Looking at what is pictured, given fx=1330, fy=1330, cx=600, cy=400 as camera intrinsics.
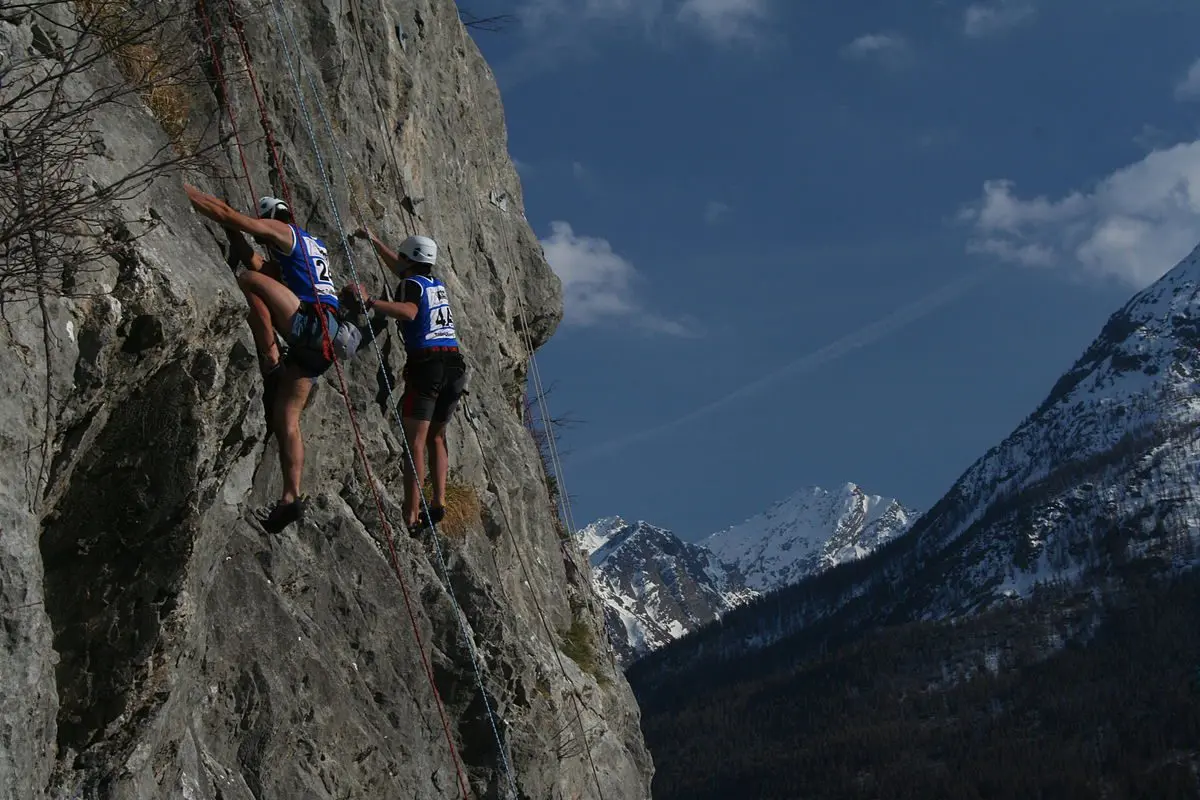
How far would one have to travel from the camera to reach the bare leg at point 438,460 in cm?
1327

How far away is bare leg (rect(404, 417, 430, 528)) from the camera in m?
12.9

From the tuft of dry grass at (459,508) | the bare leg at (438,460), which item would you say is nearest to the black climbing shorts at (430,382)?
the bare leg at (438,460)

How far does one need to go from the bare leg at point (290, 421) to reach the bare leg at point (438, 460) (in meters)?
3.04

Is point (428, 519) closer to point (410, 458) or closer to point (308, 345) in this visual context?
point (410, 458)

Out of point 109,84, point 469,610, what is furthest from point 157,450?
point 469,610

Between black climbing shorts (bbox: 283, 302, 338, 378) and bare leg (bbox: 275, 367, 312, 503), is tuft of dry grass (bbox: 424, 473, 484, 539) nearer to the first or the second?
bare leg (bbox: 275, 367, 312, 503)

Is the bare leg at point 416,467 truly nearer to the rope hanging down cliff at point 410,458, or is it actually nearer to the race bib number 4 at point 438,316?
the rope hanging down cliff at point 410,458

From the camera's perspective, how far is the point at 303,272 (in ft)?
34.6

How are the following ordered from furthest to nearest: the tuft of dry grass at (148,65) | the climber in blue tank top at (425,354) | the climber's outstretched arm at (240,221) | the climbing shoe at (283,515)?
the climber in blue tank top at (425,354), the climbing shoe at (283,515), the climber's outstretched arm at (240,221), the tuft of dry grass at (148,65)

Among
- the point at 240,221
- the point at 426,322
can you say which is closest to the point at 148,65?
the point at 240,221

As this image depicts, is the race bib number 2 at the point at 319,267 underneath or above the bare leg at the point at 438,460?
above

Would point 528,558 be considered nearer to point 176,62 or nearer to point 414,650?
point 414,650

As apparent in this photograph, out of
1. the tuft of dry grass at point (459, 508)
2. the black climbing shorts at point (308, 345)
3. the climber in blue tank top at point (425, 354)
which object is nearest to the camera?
the black climbing shorts at point (308, 345)

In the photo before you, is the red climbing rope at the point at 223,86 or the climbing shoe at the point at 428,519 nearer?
the red climbing rope at the point at 223,86
